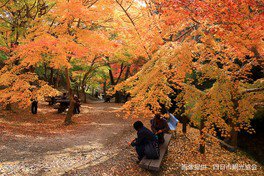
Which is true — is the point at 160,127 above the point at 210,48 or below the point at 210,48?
below

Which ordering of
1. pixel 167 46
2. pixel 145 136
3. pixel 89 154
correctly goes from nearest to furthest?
pixel 145 136
pixel 167 46
pixel 89 154

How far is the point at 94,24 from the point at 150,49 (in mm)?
4267

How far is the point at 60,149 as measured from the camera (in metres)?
7.48

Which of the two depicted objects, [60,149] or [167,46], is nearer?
[167,46]

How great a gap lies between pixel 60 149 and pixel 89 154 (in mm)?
1255

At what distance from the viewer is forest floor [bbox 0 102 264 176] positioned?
588 cm

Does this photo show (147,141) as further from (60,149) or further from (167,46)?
(60,149)

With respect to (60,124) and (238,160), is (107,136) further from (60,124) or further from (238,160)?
(238,160)

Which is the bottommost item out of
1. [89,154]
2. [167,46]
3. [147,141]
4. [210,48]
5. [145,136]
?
[89,154]

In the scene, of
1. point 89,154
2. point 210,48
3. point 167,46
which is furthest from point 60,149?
point 210,48

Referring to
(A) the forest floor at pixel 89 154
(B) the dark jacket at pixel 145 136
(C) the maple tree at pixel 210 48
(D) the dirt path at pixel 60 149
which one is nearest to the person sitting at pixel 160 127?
(C) the maple tree at pixel 210 48

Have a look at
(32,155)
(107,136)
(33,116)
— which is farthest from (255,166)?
(33,116)

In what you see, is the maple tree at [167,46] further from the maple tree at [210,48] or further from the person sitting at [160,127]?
the person sitting at [160,127]

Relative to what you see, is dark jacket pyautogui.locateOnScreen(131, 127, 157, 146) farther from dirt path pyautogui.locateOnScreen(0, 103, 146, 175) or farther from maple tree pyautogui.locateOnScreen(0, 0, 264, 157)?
dirt path pyautogui.locateOnScreen(0, 103, 146, 175)
